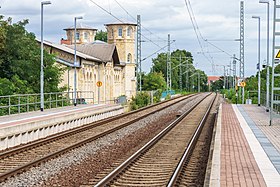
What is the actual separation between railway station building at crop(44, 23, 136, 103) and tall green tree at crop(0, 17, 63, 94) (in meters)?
2.79

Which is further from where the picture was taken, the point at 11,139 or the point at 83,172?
the point at 11,139

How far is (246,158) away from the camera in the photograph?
14.2 m

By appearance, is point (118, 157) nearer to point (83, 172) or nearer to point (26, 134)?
point (83, 172)

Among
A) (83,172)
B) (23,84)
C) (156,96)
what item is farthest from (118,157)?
(156,96)

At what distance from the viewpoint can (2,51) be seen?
138ft

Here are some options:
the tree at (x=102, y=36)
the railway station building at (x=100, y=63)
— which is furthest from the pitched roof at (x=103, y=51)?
the tree at (x=102, y=36)

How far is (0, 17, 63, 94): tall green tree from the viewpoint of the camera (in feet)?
139

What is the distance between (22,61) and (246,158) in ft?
101

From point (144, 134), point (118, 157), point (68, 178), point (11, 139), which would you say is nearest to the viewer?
point (68, 178)

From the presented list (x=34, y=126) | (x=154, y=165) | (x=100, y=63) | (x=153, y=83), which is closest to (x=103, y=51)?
(x=100, y=63)

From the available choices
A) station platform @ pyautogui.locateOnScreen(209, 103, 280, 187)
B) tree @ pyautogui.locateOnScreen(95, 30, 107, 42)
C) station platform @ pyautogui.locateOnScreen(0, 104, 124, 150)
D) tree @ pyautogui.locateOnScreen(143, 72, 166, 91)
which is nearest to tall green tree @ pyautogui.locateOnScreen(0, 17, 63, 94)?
station platform @ pyautogui.locateOnScreen(0, 104, 124, 150)

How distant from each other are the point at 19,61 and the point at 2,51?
143 cm

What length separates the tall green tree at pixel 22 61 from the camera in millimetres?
42469

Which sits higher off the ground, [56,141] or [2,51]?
[2,51]
